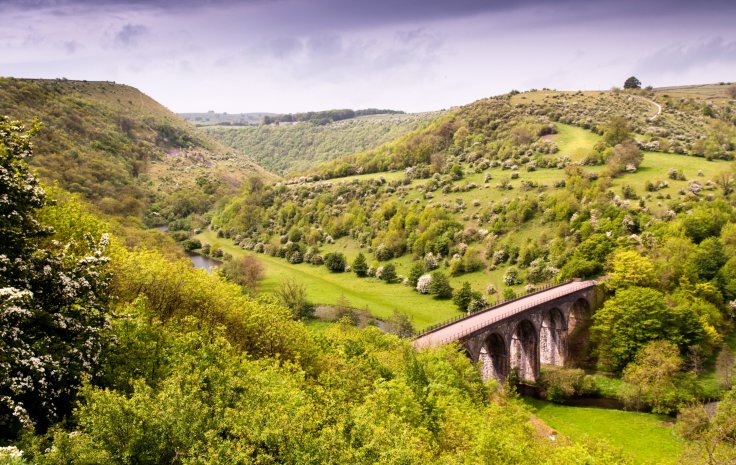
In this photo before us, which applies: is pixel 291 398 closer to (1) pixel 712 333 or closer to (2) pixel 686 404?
(2) pixel 686 404

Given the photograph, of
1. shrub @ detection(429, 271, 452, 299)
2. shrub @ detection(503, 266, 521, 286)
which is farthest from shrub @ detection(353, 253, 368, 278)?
shrub @ detection(503, 266, 521, 286)

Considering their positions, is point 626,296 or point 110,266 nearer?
point 110,266

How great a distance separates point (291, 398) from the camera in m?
18.8

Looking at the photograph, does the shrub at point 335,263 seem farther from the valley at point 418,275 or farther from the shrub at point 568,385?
the shrub at point 568,385

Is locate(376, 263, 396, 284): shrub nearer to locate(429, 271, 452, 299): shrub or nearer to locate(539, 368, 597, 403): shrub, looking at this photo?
locate(429, 271, 452, 299): shrub

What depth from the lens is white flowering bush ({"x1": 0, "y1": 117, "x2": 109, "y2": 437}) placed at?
17219 mm

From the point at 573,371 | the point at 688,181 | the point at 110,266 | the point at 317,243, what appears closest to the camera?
the point at 110,266

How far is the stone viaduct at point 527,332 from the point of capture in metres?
57.6

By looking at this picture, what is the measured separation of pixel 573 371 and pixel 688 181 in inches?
2428

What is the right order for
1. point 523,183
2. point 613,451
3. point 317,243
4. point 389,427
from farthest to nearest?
point 317,243 → point 523,183 → point 613,451 → point 389,427

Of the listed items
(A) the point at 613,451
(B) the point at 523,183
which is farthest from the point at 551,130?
(A) the point at 613,451

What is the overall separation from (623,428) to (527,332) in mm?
17425

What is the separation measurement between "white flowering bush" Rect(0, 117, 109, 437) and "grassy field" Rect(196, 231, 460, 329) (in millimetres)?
62387

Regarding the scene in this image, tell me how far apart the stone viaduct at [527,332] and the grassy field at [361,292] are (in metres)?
15.4
